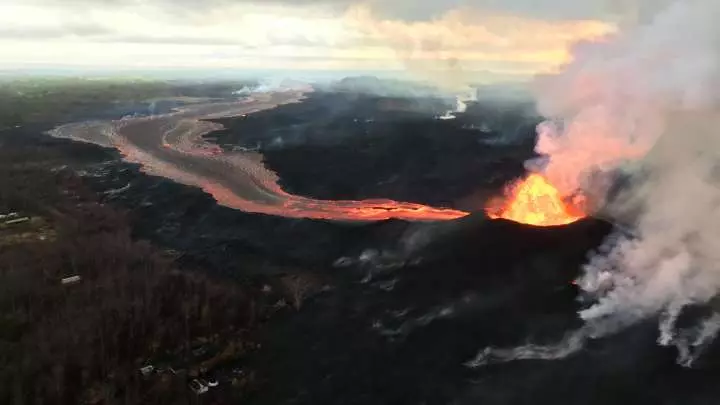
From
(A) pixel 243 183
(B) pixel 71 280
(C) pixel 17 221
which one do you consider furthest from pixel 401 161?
(B) pixel 71 280

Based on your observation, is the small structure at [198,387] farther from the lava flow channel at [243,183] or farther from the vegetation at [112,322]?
the lava flow channel at [243,183]

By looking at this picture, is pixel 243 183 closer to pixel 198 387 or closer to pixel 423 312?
pixel 423 312

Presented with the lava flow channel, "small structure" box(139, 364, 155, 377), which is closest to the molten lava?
the lava flow channel

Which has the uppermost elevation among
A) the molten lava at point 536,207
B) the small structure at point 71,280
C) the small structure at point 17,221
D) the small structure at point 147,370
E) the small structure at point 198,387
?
the molten lava at point 536,207

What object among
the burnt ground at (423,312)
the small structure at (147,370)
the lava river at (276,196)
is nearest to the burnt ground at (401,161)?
the lava river at (276,196)

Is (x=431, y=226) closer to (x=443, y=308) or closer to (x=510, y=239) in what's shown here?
→ (x=510, y=239)

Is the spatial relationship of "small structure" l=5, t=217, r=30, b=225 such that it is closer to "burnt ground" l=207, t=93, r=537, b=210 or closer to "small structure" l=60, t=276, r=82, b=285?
"small structure" l=60, t=276, r=82, b=285

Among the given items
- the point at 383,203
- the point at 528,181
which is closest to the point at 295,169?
the point at 383,203
